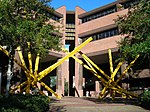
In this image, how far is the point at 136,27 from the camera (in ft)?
65.8

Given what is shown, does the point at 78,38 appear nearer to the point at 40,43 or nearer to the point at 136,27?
the point at 136,27

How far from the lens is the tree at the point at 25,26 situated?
15.9 metres

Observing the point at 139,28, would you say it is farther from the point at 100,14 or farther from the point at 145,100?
the point at 100,14

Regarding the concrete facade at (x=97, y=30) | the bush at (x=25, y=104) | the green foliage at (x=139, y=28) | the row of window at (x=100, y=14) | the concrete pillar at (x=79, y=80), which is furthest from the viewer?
the concrete pillar at (x=79, y=80)

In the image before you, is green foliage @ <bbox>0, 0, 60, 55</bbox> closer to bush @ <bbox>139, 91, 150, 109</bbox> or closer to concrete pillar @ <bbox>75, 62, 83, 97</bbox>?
bush @ <bbox>139, 91, 150, 109</bbox>

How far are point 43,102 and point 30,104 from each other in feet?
4.54

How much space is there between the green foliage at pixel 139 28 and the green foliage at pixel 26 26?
492 cm

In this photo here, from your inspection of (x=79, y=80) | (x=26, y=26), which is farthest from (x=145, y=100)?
(x=79, y=80)

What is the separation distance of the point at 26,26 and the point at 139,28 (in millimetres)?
8066

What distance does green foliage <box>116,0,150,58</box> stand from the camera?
57.0 ft

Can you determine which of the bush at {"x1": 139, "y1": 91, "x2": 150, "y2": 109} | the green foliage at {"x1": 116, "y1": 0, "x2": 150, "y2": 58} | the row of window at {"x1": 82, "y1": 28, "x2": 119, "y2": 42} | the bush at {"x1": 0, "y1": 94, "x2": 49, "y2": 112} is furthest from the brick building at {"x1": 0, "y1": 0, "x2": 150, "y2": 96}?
the bush at {"x1": 0, "y1": 94, "x2": 49, "y2": 112}

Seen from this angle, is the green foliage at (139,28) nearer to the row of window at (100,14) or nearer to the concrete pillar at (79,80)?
the row of window at (100,14)

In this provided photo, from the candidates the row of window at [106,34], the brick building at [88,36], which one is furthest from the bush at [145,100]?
the row of window at [106,34]

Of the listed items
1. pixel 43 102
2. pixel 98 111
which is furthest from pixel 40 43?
pixel 98 111
